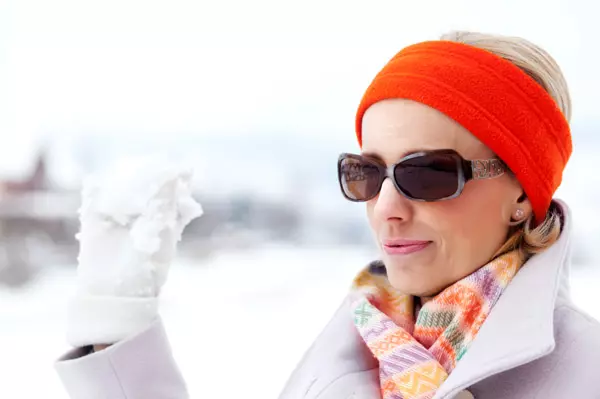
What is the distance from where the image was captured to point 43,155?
2.74 m

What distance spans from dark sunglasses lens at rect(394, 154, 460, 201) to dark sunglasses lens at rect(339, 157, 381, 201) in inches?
2.3

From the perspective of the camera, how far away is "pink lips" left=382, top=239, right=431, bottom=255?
0.91m

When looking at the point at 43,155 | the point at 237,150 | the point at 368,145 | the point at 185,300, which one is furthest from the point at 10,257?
the point at 368,145

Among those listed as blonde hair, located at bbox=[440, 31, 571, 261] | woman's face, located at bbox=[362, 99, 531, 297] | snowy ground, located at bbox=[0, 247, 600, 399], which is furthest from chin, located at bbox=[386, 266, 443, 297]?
snowy ground, located at bbox=[0, 247, 600, 399]

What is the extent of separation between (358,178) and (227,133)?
181cm

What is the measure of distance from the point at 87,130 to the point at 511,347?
2291 millimetres

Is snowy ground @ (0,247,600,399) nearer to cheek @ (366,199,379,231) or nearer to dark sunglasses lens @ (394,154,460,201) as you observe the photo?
cheek @ (366,199,379,231)

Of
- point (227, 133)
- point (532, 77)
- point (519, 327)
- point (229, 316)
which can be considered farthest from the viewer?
point (227, 133)

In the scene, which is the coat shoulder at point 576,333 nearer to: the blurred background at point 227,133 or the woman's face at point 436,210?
the woman's face at point 436,210

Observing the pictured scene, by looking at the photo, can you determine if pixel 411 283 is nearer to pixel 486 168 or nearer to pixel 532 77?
pixel 486 168

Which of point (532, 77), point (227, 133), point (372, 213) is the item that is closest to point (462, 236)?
point (372, 213)

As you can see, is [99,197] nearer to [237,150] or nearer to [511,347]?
[511,347]

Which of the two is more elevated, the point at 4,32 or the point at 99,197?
the point at 4,32

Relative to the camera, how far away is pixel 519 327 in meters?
0.81
